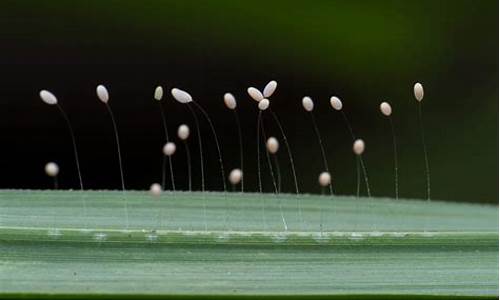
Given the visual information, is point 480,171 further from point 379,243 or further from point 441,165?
point 379,243

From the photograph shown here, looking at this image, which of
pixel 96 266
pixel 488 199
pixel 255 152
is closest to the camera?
pixel 96 266

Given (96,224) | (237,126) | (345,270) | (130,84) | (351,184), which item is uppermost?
(130,84)

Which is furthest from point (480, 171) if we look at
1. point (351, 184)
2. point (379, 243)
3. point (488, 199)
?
point (379, 243)

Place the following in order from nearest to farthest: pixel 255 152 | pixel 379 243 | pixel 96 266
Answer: pixel 96 266
pixel 379 243
pixel 255 152

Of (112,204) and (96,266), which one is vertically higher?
(112,204)

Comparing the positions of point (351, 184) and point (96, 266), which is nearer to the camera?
point (96, 266)

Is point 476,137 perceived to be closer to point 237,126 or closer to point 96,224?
point 237,126

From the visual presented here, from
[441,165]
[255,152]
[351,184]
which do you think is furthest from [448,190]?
[255,152]
